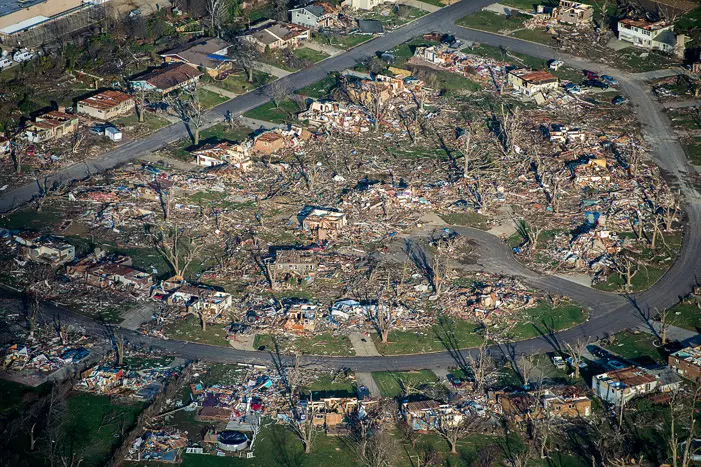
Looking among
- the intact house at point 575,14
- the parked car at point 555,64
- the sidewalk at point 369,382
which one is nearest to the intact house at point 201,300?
the sidewalk at point 369,382

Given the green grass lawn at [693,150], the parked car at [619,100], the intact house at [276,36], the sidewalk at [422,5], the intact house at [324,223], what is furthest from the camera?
the sidewalk at [422,5]

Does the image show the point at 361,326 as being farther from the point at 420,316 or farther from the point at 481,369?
the point at 481,369

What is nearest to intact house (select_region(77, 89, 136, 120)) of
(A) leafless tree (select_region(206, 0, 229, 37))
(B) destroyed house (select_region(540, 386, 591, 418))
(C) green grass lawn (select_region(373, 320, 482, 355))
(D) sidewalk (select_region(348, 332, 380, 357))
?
(A) leafless tree (select_region(206, 0, 229, 37))

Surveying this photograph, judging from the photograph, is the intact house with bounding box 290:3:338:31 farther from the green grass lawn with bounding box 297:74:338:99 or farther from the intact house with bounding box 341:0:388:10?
the green grass lawn with bounding box 297:74:338:99

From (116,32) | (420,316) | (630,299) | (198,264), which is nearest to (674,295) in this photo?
(630,299)

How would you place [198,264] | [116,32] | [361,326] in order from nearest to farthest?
[361,326] → [198,264] → [116,32]

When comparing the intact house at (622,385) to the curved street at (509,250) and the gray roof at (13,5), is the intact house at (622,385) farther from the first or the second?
the gray roof at (13,5)
